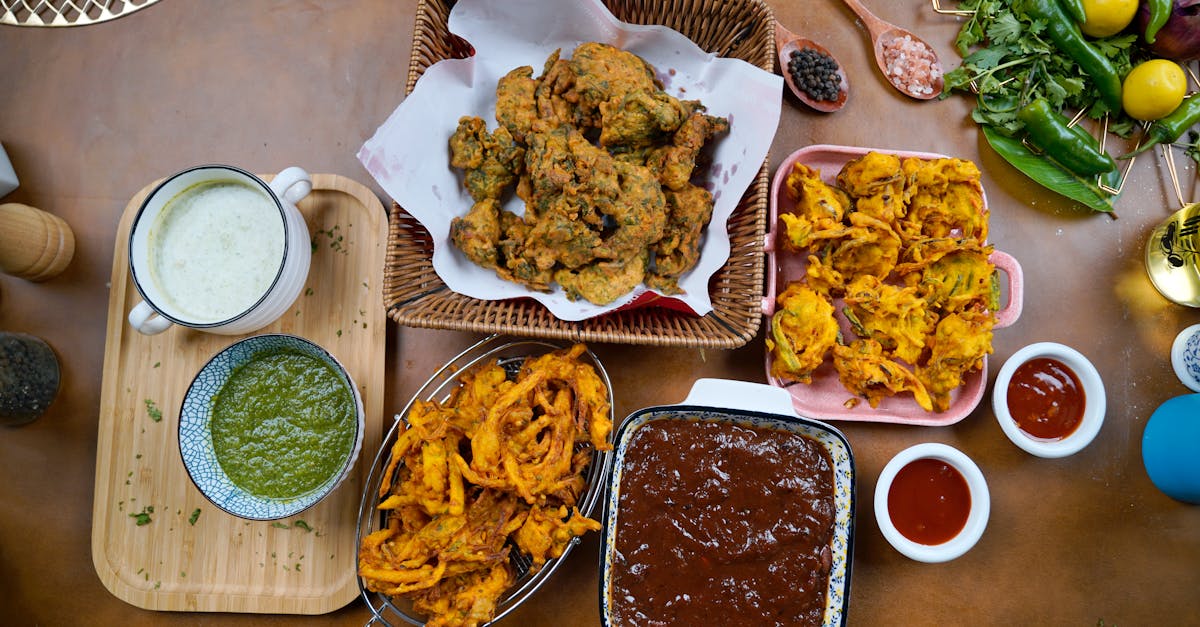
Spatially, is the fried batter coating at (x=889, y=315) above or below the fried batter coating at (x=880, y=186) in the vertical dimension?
below

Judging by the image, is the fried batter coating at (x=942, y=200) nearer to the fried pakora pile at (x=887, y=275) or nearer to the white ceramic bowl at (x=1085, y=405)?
the fried pakora pile at (x=887, y=275)

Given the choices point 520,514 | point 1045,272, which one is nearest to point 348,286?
point 520,514

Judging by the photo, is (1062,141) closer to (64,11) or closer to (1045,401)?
(1045,401)

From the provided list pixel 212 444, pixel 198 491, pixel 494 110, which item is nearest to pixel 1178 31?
pixel 494 110

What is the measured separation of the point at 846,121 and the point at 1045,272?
1.12m

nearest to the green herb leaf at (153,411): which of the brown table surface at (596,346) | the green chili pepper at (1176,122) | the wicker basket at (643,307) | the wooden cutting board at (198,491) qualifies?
the wooden cutting board at (198,491)

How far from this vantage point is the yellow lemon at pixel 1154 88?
9.35 ft

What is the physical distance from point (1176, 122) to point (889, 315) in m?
1.67

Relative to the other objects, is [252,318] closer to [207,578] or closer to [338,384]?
[338,384]

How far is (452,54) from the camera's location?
109 inches

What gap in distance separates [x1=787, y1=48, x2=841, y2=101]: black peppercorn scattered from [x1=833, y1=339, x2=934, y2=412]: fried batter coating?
3.57ft

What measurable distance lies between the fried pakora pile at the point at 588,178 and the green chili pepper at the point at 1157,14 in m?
1.93

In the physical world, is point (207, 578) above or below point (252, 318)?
below

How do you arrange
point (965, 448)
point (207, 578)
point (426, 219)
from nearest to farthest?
point (426, 219) < point (207, 578) < point (965, 448)
